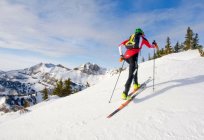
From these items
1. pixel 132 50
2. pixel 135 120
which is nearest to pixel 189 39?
pixel 132 50

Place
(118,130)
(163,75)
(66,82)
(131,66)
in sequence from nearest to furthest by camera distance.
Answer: (118,130)
(131,66)
(163,75)
(66,82)

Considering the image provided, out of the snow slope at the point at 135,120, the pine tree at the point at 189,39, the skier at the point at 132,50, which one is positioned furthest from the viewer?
the pine tree at the point at 189,39

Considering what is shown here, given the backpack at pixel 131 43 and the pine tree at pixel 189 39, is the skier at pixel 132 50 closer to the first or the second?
the backpack at pixel 131 43

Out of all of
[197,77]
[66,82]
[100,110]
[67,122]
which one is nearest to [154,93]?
[100,110]

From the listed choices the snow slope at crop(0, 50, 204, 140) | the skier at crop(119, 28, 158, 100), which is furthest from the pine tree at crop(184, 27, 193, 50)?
the skier at crop(119, 28, 158, 100)

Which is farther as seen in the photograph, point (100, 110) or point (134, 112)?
point (100, 110)

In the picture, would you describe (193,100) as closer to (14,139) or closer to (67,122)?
(67,122)

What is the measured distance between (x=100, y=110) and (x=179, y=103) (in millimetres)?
3602

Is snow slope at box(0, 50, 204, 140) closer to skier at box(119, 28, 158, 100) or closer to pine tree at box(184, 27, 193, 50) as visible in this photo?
skier at box(119, 28, 158, 100)

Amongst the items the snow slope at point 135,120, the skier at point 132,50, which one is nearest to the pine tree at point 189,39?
the snow slope at point 135,120

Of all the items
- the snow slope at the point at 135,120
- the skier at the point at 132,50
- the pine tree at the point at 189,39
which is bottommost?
the snow slope at the point at 135,120

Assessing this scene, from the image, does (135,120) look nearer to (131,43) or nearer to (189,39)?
(131,43)

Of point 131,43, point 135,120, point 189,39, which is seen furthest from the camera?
point 189,39

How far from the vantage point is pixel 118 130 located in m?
7.69
